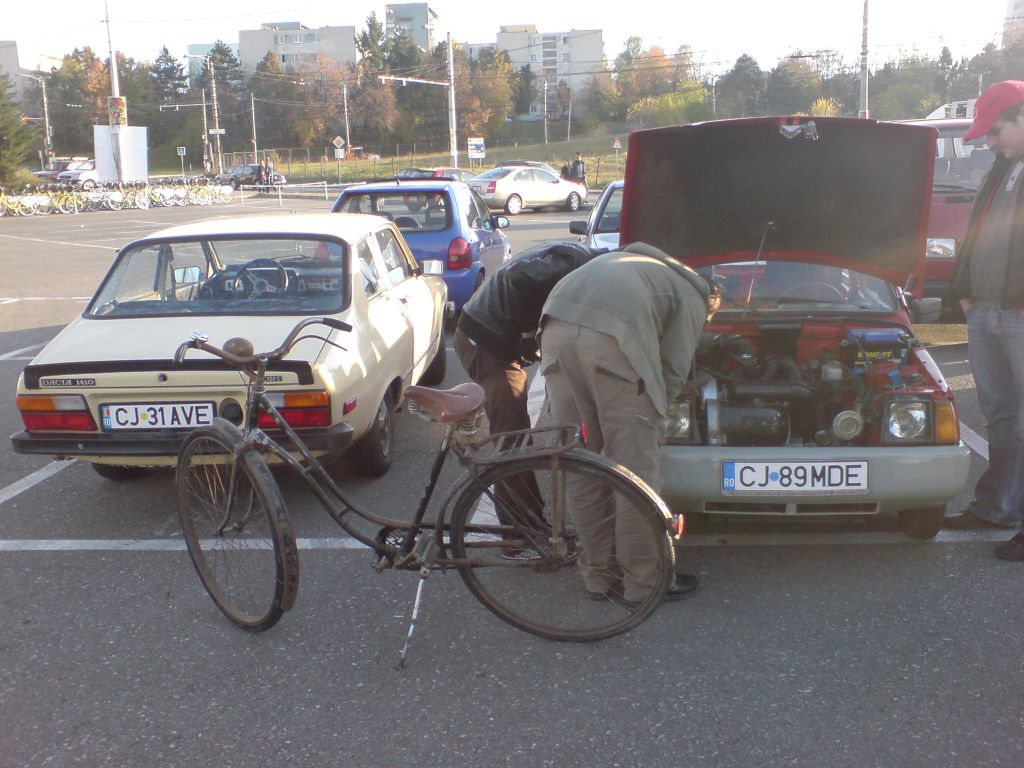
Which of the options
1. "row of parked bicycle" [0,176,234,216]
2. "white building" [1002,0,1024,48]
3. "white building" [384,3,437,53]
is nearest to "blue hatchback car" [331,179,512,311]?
"row of parked bicycle" [0,176,234,216]

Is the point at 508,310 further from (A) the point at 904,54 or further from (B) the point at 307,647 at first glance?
(A) the point at 904,54

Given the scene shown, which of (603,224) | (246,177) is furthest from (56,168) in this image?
(603,224)

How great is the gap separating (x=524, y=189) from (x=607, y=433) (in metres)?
27.0

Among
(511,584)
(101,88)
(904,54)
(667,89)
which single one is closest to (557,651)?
(511,584)

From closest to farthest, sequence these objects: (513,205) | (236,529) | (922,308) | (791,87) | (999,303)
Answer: (236,529) → (999,303) → (922,308) → (513,205) → (791,87)

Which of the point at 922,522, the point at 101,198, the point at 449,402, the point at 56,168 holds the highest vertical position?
the point at 56,168

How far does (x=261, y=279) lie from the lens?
5.52 m

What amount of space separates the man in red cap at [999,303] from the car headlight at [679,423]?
1.46 meters

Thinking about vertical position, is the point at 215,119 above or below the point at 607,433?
above

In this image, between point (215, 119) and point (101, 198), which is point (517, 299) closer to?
point (101, 198)

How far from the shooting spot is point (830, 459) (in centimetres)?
382

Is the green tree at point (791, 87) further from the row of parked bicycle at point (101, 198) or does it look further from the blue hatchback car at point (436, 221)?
the blue hatchback car at point (436, 221)

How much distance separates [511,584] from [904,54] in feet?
241

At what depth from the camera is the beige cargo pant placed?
10.8 ft
